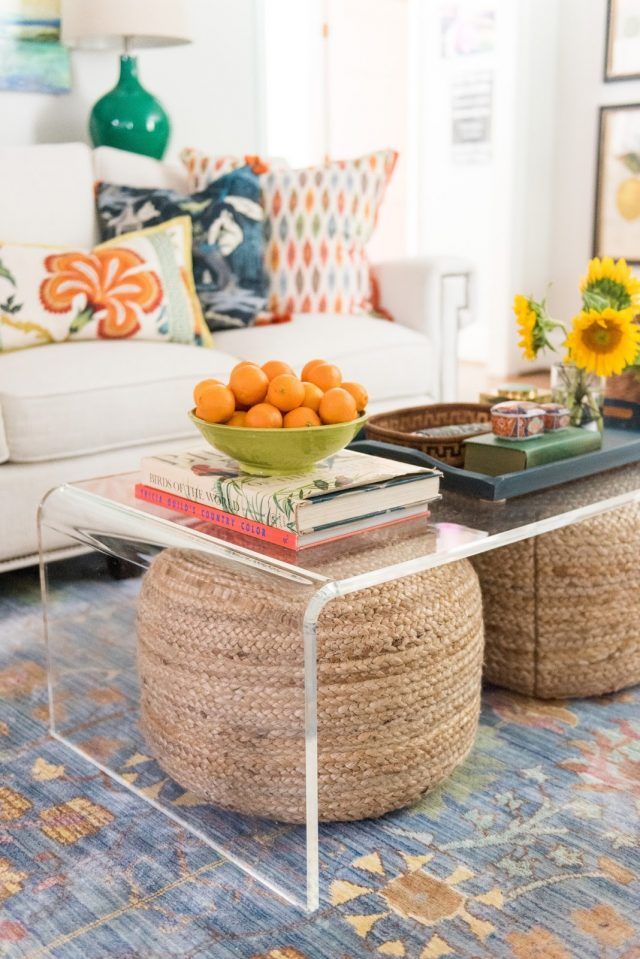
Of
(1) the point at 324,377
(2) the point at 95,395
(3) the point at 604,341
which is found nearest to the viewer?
(1) the point at 324,377

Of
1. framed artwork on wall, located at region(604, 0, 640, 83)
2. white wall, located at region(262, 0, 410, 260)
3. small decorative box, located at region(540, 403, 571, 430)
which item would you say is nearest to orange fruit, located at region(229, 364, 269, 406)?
small decorative box, located at region(540, 403, 571, 430)

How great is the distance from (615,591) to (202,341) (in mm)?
1453

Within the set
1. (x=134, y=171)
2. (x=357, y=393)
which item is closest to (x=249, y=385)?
(x=357, y=393)

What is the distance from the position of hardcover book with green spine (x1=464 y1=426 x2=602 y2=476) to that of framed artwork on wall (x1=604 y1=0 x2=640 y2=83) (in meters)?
3.76

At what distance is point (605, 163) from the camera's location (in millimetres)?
5004

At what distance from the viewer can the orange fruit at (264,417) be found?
1.40 metres

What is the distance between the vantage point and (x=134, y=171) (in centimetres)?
318

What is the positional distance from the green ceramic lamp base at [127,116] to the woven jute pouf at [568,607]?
7.31 feet

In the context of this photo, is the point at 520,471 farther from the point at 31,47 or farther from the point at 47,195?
the point at 31,47

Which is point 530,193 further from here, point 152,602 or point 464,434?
point 152,602

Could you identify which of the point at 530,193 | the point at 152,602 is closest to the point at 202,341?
the point at 152,602

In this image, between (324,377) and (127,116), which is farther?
(127,116)

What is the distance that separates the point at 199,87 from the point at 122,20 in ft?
2.40

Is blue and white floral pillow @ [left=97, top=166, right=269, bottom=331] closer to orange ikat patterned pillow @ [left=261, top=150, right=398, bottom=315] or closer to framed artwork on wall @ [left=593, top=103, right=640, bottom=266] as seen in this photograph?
orange ikat patterned pillow @ [left=261, top=150, right=398, bottom=315]
